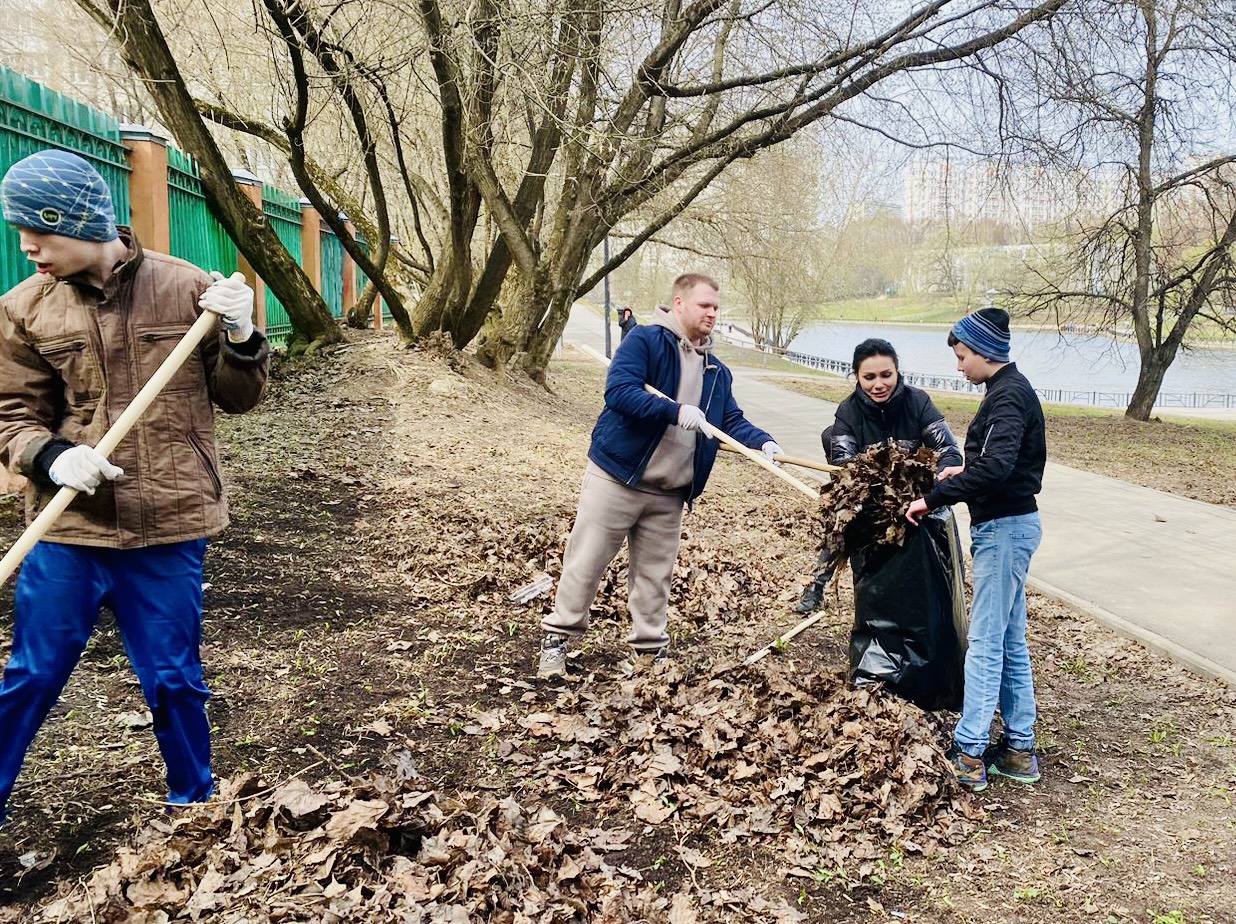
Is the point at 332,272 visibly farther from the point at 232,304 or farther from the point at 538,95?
the point at 232,304

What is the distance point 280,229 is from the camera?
14688 mm

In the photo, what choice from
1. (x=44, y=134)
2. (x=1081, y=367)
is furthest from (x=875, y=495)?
(x=1081, y=367)

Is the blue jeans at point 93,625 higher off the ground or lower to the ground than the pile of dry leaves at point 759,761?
higher

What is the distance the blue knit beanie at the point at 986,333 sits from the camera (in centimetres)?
407

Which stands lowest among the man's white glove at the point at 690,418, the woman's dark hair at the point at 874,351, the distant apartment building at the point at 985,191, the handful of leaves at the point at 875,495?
the handful of leaves at the point at 875,495

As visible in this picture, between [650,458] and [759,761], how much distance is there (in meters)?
1.42

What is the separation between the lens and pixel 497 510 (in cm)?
781

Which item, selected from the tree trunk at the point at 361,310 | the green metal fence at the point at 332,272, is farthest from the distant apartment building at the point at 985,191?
the green metal fence at the point at 332,272

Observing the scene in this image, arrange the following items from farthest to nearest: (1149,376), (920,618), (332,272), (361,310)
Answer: (1149,376)
(332,272)
(361,310)
(920,618)

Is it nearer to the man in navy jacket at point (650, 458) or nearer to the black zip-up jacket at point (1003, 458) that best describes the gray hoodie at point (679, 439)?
the man in navy jacket at point (650, 458)

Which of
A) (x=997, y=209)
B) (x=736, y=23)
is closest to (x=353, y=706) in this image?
(x=736, y=23)

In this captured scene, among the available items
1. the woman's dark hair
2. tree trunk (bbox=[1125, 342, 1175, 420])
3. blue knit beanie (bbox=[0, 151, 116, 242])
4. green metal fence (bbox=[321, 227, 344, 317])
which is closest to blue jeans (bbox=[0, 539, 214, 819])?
blue knit beanie (bbox=[0, 151, 116, 242])

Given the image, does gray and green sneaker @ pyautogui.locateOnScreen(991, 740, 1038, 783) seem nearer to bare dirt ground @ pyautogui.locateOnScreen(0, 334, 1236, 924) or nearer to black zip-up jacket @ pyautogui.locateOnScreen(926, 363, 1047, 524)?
bare dirt ground @ pyautogui.locateOnScreen(0, 334, 1236, 924)

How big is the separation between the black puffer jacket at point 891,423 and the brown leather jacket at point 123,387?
10.1 feet
